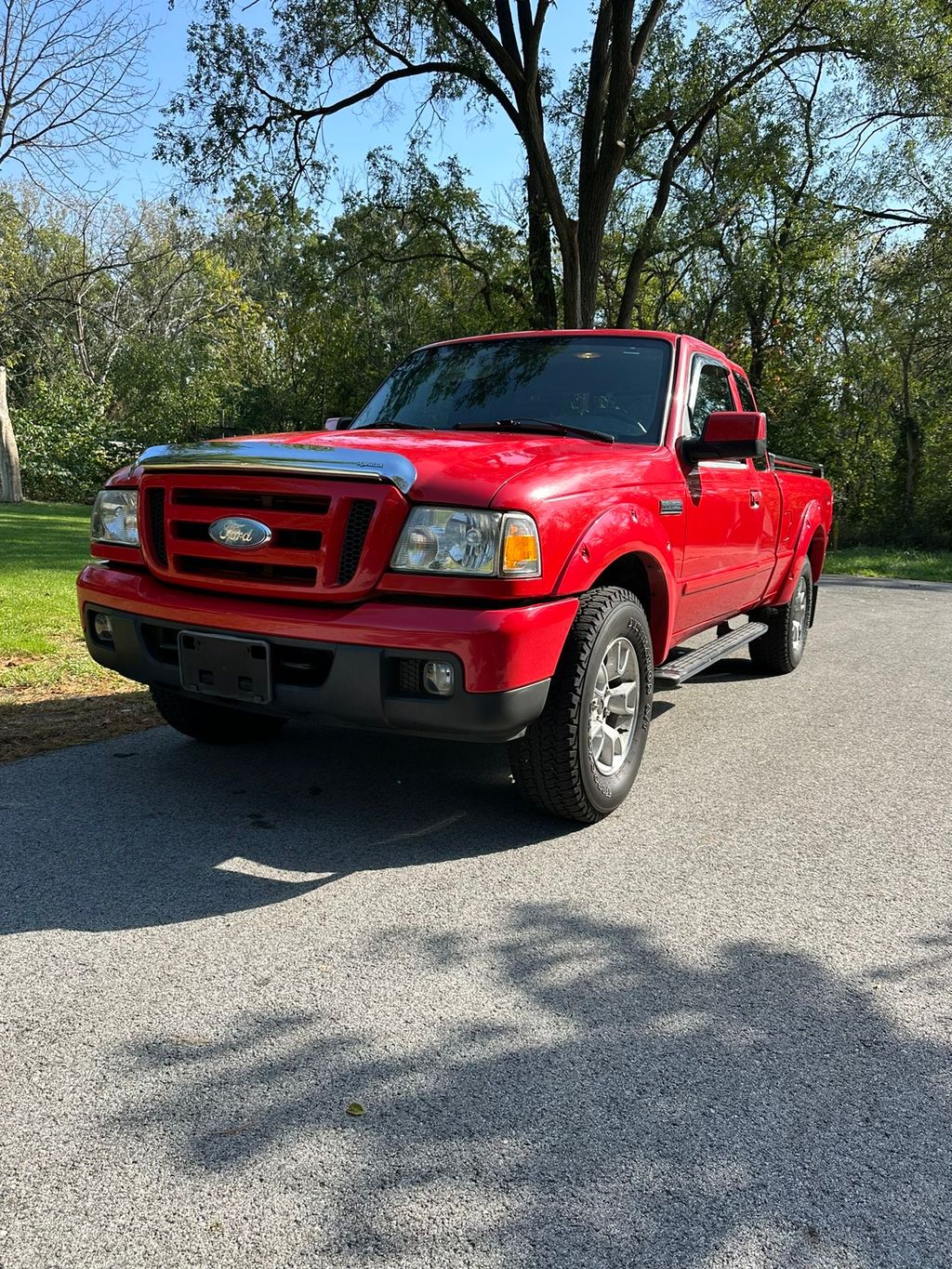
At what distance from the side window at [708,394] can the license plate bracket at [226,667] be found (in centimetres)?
254

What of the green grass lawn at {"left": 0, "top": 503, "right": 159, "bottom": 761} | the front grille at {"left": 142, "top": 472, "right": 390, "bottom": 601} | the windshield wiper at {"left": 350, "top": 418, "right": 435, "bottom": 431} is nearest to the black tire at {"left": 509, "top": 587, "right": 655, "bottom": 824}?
the front grille at {"left": 142, "top": 472, "right": 390, "bottom": 601}

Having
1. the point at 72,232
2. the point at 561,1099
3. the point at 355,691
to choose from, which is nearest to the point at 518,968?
the point at 561,1099

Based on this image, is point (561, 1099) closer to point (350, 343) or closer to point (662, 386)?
point (662, 386)

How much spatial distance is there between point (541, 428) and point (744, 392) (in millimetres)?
2382

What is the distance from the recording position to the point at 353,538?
3229mm

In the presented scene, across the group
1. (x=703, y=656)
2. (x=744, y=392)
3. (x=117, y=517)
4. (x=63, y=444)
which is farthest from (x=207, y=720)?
(x=63, y=444)

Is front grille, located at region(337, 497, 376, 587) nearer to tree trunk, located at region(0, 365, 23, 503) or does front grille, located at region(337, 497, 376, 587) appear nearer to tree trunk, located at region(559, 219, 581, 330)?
tree trunk, located at region(559, 219, 581, 330)

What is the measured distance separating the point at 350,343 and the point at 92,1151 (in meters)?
23.4

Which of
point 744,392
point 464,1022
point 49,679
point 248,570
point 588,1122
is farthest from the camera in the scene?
point 744,392

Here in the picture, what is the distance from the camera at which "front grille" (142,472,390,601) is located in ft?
10.5

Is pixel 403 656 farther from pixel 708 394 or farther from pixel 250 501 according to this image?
pixel 708 394

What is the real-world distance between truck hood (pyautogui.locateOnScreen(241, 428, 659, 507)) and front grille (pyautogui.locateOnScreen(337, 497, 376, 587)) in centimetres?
17

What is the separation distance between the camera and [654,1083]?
2.19 meters

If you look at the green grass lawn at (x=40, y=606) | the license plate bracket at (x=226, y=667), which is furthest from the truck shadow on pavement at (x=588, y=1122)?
the green grass lawn at (x=40, y=606)
